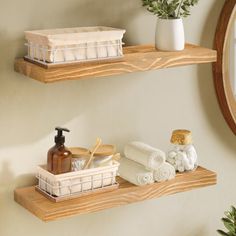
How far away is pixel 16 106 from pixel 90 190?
28 centimetres

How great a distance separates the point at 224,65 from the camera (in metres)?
1.97

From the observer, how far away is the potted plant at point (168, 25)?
66.7 inches

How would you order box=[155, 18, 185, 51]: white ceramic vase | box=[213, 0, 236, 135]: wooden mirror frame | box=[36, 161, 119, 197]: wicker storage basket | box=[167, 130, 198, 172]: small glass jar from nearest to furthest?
box=[36, 161, 119, 197]: wicker storage basket → box=[155, 18, 185, 51]: white ceramic vase → box=[167, 130, 198, 172]: small glass jar → box=[213, 0, 236, 135]: wooden mirror frame

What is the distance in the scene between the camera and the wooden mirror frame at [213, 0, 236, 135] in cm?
194

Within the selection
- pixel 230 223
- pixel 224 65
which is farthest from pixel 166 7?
pixel 230 223

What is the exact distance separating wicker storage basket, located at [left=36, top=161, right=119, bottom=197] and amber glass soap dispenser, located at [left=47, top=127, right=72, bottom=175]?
2 cm

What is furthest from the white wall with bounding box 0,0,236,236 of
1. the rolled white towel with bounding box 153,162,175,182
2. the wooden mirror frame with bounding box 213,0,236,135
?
the rolled white towel with bounding box 153,162,175,182

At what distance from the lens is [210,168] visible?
206cm

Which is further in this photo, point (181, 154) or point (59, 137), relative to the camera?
point (181, 154)

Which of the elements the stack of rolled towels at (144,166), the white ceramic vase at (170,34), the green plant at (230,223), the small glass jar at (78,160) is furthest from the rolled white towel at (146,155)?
the green plant at (230,223)

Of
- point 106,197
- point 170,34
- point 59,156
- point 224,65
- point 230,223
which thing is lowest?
point 230,223

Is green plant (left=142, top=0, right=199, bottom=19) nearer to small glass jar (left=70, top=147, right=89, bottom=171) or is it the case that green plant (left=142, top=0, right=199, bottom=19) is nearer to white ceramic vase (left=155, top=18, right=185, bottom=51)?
white ceramic vase (left=155, top=18, right=185, bottom=51)

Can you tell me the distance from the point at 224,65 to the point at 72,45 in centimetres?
62

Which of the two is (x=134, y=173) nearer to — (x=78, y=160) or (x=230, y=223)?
(x=78, y=160)
